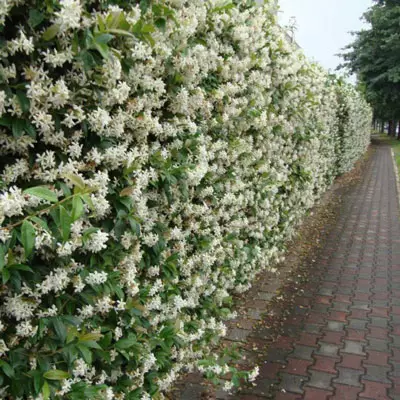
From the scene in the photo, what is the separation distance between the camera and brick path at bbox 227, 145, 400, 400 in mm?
3619

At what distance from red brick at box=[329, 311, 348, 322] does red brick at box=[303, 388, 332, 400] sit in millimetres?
1338

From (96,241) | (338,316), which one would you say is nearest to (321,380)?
(338,316)

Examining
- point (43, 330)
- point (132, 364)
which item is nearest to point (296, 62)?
point (132, 364)

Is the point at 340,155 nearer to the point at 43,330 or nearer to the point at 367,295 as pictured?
the point at 367,295

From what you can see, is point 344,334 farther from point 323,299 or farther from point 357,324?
point 323,299

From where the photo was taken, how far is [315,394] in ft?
11.6

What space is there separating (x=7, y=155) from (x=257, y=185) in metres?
3.19

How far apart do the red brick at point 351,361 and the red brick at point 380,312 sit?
956 mm

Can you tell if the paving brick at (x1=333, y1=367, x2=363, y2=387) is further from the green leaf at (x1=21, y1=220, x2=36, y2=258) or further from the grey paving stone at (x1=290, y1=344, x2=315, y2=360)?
the green leaf at (x1=21, y1=220, x2=36, y2=258)

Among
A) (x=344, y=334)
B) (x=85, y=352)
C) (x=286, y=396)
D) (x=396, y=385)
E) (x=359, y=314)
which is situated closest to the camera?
(x=85, y=352)

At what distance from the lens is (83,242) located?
6.17ft

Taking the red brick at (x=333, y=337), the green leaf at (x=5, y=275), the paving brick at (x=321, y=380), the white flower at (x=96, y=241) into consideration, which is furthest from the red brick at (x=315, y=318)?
the green leaf at (x=5, y=275)

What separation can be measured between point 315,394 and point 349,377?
15.6 inches

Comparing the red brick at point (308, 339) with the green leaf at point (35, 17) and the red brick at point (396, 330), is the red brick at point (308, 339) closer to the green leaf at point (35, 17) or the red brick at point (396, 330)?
the red brick at point (396, 330)
